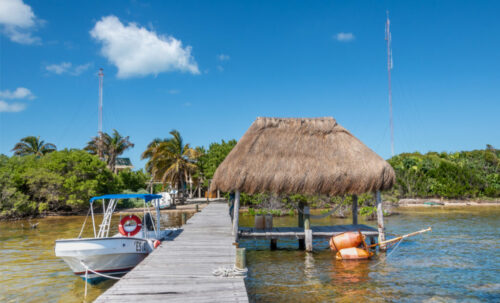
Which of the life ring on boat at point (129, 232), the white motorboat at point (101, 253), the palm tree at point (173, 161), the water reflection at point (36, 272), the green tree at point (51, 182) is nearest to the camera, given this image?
the white motorboat at point (101, 253)

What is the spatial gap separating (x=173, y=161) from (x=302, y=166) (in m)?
25.7

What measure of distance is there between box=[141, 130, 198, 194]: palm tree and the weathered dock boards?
2534cm

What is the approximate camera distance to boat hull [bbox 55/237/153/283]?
9.57 m

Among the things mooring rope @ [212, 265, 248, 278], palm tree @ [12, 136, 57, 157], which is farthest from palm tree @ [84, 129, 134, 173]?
mooring rope @ [212, 265, 248, 278]

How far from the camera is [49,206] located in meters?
31.3

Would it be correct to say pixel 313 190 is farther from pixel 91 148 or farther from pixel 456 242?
pixel 91 148

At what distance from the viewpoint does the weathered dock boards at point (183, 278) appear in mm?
6289

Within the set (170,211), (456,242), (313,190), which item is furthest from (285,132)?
(170,211)

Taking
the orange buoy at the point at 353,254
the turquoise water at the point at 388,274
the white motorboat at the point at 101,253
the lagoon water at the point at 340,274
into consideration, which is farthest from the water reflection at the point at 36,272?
the orange buoy at the point at 353,254

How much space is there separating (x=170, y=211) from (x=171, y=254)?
22.7m

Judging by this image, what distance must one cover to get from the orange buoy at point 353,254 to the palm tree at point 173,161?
25606 millimetres

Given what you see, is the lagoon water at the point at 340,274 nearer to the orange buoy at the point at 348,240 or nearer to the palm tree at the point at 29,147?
the orange buoy at the point at 348,240

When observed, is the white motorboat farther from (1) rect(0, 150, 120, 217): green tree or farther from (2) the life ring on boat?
(1) rect(0, 150, 120, 217): green tree

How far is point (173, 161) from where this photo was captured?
37.2 meters
